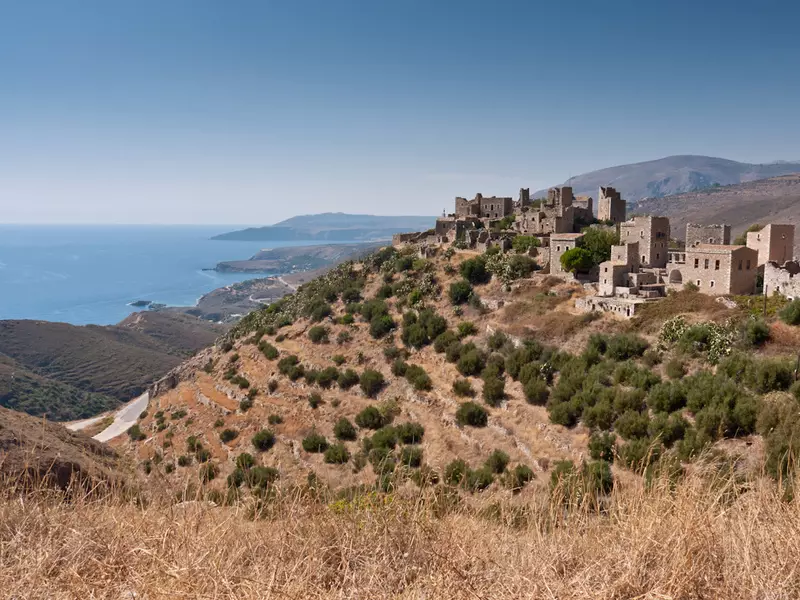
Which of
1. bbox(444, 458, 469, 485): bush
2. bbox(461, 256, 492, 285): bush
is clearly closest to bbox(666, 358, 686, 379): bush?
bbox(444, 458, 469, 485): bush

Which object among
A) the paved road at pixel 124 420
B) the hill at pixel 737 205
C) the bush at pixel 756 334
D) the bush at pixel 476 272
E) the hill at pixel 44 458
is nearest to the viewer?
the hill at pixel 44 458

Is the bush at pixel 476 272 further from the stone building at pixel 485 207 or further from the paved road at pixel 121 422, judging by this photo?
the paved road at pixel 121 422

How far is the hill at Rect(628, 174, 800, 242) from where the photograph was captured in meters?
80.6

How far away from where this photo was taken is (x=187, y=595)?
2.88m

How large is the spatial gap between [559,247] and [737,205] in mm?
92731

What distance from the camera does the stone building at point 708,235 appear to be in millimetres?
24875

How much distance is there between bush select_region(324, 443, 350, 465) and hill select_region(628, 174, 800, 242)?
6754 cm

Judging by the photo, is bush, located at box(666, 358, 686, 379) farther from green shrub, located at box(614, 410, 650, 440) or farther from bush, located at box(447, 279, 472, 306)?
bush, located at box(447, 279, 472, 306)

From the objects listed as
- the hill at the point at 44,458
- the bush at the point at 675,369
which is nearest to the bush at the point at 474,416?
the bush at the point at 675,369

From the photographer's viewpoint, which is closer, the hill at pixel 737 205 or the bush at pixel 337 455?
the bush at pixel 337 455

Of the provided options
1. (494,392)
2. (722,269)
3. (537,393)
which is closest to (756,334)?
(722,269)

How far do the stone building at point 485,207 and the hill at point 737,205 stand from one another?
46839 mm

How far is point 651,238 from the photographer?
24406 mm

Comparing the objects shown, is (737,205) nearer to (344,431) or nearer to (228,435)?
(344,431)
